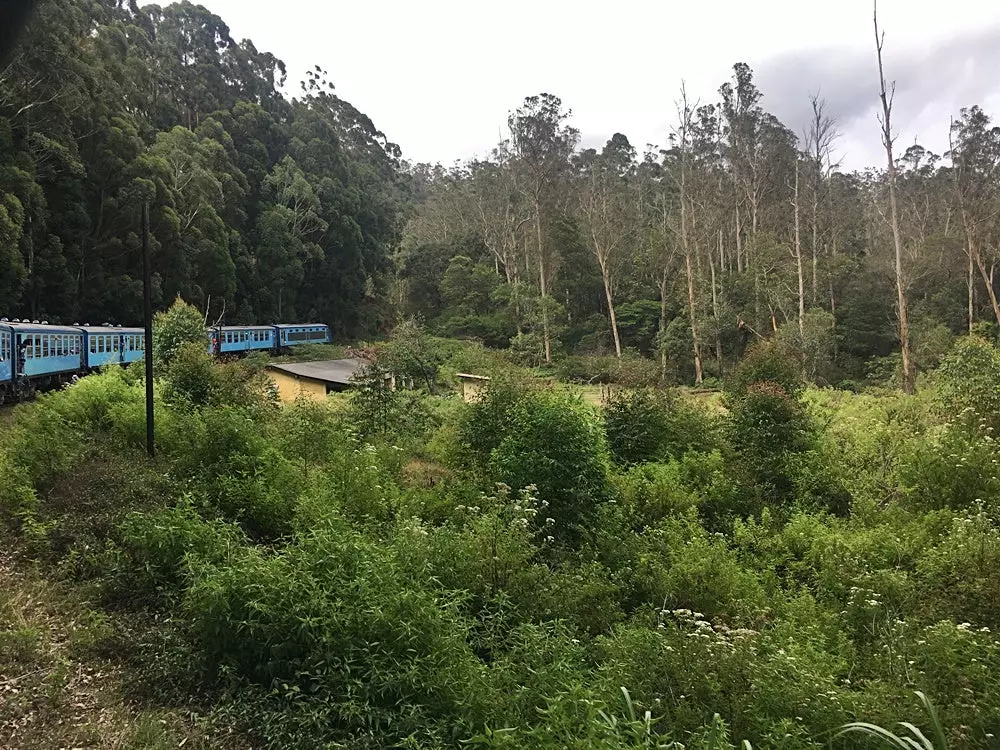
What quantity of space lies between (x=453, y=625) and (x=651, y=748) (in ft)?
5.61

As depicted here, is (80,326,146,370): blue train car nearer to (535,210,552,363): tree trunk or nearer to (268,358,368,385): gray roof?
(268,358,368,385): gray roof

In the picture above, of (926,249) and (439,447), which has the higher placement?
(926,249)

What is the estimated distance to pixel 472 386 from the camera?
48.5 feet

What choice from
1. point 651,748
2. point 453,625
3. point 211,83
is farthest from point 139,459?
point 211,83

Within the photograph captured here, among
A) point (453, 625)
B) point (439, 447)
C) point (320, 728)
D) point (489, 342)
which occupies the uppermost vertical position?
point (489, 342)

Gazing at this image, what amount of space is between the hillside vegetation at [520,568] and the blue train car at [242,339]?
14.6m

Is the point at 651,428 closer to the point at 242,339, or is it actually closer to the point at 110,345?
the point at 110,345

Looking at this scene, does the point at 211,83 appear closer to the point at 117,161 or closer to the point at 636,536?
the point at 117,161

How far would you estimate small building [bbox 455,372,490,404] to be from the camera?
11.1 meters

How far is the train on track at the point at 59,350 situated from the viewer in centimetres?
1470

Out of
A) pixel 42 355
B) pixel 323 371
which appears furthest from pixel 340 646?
pixel 323 371

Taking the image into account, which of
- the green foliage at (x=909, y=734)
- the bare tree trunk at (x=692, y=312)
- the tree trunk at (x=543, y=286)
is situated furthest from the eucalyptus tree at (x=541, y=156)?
the green foliage at (x=909, y=734)

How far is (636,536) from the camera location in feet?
23.6

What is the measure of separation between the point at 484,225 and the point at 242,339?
61.4 feet
